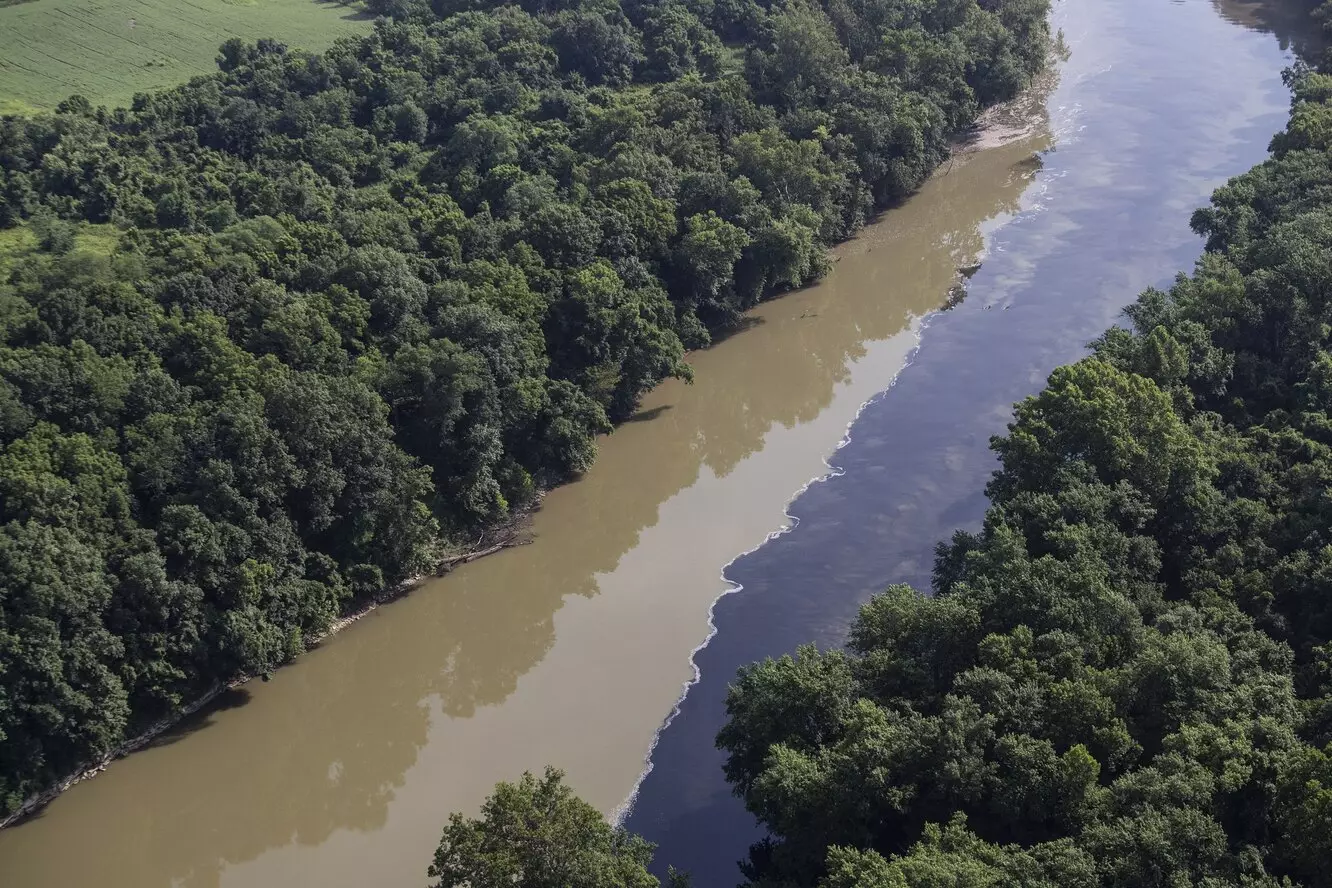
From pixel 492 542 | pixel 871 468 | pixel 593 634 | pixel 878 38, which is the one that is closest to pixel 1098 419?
pixel 871 468

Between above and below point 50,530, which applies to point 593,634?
below

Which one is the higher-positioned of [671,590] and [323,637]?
[671,590]

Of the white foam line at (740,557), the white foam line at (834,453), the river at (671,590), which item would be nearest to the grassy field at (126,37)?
the river at (671,590)

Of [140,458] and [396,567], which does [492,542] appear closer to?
[396,567]

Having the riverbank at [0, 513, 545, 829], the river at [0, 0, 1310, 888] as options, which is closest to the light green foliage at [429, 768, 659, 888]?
the river at [0, 0, 1310, 888]

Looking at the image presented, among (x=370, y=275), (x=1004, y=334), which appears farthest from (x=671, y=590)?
(x=1004, y=334)

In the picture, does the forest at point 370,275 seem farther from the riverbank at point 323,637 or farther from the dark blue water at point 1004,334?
the dark blue water at point 1004,334

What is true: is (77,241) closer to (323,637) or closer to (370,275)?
(370,275)

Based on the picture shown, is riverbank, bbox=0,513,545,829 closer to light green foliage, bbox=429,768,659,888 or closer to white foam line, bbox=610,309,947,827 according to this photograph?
white foam line, bbox=610,309,947,827
